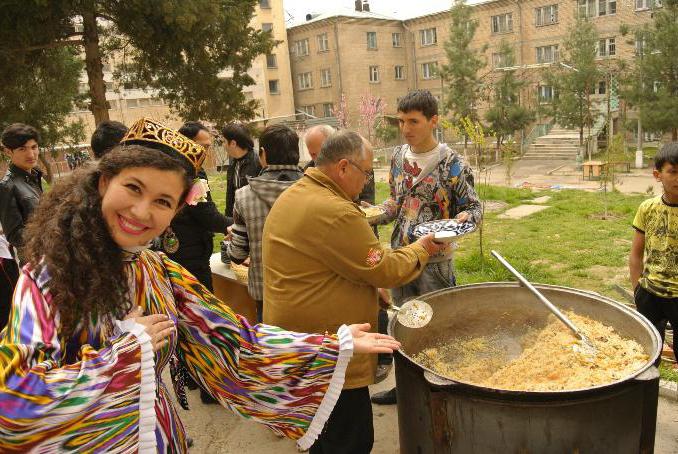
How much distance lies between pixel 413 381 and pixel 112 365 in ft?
4.37

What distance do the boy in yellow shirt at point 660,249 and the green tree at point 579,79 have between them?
72.3ft

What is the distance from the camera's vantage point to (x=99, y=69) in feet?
32.4

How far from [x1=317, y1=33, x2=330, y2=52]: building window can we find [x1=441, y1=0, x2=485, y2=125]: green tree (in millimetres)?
10354

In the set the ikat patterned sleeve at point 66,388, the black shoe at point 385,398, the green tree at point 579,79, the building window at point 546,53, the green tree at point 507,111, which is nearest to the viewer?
the ikat patterned sleeve at point 66,388

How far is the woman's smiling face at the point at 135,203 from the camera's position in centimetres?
140

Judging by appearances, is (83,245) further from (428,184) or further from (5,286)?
(5,286)

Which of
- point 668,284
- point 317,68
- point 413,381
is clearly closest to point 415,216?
point 413,381

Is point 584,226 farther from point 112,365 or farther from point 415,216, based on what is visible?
point 112,365

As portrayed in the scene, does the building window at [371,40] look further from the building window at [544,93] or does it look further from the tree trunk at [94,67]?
the tree trunk at [94,67]

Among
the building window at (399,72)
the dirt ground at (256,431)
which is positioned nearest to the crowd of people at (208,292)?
→ the dirt ground at (256,431)

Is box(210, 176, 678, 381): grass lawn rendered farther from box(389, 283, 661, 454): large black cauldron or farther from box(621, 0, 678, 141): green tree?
box(621, 0, 678, 141): green tree

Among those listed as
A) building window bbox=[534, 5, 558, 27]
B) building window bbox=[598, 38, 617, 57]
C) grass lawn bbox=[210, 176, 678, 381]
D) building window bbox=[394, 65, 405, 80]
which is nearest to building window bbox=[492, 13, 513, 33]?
building window bbox=[534, 5, 558, 27]

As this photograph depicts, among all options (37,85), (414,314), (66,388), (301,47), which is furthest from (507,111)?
(66,388)

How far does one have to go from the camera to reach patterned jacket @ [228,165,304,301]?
3025 mm
